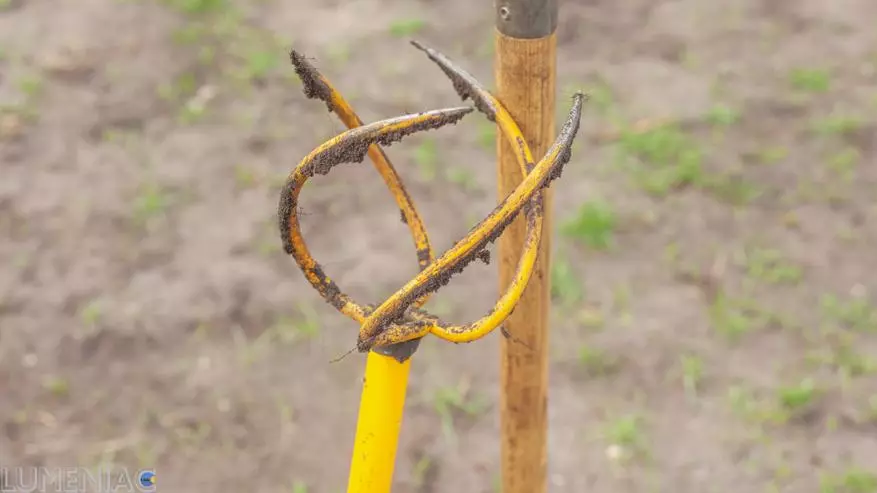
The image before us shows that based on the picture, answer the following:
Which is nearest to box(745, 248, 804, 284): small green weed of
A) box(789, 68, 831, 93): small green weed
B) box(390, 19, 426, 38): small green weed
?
box(789, 68, 831, 93): small green weed

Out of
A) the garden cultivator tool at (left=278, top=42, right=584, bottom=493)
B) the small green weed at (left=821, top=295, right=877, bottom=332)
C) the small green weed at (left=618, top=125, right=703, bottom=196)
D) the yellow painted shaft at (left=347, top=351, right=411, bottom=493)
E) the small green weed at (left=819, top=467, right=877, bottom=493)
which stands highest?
the garden cultivator tool at (left=278, top=42, right=584, bottom=493)

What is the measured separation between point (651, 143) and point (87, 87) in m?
1.99

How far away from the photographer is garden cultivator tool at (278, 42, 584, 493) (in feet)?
2.59

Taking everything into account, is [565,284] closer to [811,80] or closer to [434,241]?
[434,241]

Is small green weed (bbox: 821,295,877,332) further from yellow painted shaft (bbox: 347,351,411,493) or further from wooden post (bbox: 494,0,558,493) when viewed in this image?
yellow painted shaft (bbox: 347,351,411,493)

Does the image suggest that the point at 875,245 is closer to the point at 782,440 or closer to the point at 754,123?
the point at 754,123

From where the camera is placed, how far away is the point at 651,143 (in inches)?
106

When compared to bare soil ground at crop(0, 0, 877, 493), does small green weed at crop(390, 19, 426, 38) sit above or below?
above

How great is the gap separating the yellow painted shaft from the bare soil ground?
971 mm

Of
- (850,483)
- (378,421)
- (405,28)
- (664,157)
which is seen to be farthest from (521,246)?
(405,28)

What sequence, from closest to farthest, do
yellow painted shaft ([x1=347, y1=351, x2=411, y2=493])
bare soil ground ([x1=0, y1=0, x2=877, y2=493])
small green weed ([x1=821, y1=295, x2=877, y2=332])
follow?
yellow painted shaft ([x1=347, y1=351, x2=411, y2=493]) → bare soil ground ([x1=0, y1=0, x2=877, y2=493]) → small green weed ([x1=821, y1=295, x2=877, y2=332])

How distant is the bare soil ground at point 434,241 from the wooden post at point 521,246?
71cm

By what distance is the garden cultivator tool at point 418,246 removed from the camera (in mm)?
790

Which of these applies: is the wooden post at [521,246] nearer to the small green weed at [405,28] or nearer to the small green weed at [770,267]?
the small green weed at [770,267]
